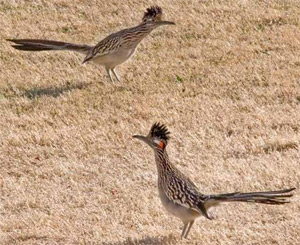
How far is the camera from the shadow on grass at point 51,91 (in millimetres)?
15172

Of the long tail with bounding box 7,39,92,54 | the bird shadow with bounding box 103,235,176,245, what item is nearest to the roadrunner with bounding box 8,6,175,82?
the long tail with bounding box 7,39,92,54

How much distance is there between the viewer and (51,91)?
1537 centimetres

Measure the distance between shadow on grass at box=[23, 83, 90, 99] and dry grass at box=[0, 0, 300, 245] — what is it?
3 cm

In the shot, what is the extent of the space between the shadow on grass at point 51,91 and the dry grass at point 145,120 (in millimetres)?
33

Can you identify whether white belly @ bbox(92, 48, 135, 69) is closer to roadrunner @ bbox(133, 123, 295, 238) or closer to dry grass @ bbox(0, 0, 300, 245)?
dry grass @ bbox(0, 0, 300, 245)

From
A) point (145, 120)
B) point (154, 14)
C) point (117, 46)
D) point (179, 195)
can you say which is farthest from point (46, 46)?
point (179, 195)

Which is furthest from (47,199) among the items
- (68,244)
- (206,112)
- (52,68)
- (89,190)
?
(52,68)

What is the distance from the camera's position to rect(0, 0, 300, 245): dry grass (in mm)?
10086

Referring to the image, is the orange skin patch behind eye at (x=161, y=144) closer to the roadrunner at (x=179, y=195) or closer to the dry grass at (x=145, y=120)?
the roadrunner at (x=179, y=195)

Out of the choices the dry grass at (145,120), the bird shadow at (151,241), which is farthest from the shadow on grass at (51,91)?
the bird shadow at (151,241)

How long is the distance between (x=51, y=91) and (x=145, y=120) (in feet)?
7.17

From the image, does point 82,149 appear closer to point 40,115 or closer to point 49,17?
point 40,115

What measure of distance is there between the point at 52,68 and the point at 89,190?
576cm

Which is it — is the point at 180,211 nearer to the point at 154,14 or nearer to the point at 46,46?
the point at 154,14
